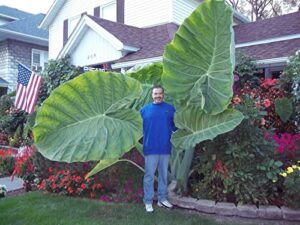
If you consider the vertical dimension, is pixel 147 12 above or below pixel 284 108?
above

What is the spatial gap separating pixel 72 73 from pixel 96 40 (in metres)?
1.51

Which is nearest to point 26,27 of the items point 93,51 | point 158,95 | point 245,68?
point 93,51

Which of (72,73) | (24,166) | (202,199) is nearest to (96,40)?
(72,73)

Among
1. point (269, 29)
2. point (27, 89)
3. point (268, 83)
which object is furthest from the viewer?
point (269, 29)

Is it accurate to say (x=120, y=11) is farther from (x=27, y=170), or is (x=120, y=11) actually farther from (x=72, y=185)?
(x=72, y=185)

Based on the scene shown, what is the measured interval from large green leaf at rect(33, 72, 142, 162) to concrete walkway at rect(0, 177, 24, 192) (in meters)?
2.89

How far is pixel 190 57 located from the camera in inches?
187

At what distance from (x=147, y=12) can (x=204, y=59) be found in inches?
418

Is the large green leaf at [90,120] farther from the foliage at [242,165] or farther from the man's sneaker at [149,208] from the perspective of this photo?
the foliage at [242,165]

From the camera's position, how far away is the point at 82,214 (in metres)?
4.98

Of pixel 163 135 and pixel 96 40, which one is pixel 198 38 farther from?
pixel 96 40

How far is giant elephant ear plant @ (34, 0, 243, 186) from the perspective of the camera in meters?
4.45

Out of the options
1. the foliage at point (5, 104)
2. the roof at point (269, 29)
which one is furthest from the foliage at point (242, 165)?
the foliage at point (5, 104)

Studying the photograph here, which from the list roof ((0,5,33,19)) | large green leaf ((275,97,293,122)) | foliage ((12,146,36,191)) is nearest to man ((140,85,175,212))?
large green leaf ((275,97,293,122))
